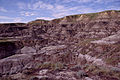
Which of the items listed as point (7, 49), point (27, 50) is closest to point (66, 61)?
point (27, 50)

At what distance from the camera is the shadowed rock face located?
21.4 meters

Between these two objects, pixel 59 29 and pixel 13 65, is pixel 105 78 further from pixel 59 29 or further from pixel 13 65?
pixel 59 29

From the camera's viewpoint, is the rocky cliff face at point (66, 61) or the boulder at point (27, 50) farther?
the boulder at point (27, 50)

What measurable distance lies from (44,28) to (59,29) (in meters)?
9.07

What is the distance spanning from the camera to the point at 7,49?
74.9 feet

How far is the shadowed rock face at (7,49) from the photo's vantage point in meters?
21.4

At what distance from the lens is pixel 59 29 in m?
46.6

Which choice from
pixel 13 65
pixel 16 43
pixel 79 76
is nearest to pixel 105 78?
pixel 79 76

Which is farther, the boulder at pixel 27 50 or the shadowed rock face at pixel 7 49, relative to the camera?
the boulder at pixel 27 50

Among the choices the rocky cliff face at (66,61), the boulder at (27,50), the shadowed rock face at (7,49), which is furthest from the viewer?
the boulder at (27,50)

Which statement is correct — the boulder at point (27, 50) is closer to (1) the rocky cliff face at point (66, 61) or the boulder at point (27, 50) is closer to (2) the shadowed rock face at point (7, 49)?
(1) the rocky cliff face at point (66, 61)

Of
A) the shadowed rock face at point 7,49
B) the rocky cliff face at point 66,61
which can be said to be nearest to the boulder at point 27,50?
the rocky cliff face at point 66,61

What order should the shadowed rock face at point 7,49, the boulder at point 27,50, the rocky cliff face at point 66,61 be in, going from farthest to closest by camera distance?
the boulder at point 27,50
the shadowed rock face at point 7,49
the rocky cliff face at point 66,61

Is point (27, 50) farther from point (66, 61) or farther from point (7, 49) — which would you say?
point (66, 61)
